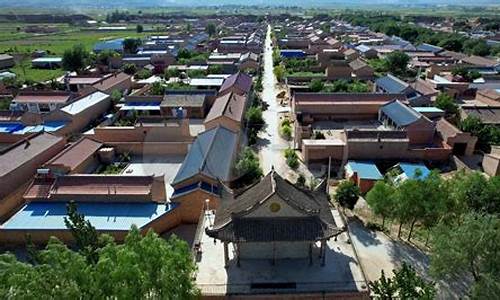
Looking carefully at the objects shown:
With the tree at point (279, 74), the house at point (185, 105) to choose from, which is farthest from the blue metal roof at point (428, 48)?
the house at point (185, 105)

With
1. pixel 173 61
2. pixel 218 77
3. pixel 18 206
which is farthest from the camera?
pixel 173 61

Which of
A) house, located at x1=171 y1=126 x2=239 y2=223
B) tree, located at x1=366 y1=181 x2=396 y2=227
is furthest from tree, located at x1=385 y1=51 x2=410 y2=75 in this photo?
tree, located at x1=366 y1=181 x2=396 y2=227

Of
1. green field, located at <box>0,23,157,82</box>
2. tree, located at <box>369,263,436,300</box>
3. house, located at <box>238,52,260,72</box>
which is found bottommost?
green field, located at <box>0,23,157,82</box>

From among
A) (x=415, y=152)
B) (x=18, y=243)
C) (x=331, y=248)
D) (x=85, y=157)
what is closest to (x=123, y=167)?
(x=85, y=157)

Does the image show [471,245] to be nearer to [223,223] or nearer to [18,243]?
[223,223]

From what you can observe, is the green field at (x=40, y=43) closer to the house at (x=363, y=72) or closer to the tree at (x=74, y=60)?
the tree at (x=74, y=60)

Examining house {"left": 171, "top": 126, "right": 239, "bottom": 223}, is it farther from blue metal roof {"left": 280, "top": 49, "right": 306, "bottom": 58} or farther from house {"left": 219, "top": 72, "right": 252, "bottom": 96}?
blue metal roof {"left": 280, "top": 49, "right": 306, "bottom": 58}
